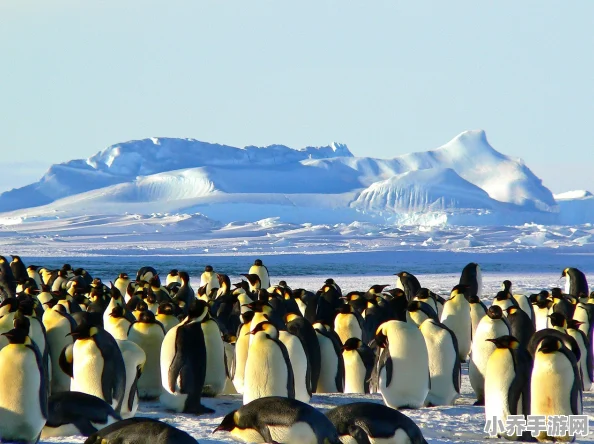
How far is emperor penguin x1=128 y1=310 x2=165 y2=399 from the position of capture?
243 inches

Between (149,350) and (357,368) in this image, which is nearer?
(149,350)

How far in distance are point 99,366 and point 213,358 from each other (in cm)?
122

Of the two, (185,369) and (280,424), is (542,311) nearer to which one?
(185,369)

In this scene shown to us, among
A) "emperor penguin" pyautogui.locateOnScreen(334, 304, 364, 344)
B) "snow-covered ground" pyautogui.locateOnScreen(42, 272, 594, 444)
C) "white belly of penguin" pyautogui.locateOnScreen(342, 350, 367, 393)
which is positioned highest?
"emperor penguin" pyautogui.locateOnScreen(334, 304, 364, 344)

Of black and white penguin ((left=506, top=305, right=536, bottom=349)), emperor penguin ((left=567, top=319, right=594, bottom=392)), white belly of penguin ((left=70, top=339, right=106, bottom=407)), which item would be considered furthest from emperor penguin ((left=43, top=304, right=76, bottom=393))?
emperor penguin ((left=567, top=319, right=594, bottom=392))

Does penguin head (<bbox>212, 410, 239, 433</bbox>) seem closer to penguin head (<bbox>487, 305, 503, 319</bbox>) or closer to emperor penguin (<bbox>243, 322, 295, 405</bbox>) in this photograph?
emperor penguin (<bbox>243, 322, 295, 405</bbox>)

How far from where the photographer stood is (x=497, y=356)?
17.6 ft

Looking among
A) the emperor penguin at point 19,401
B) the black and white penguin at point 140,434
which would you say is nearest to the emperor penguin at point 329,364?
the emperor penguin at point 19,401

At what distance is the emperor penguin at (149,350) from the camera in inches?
243

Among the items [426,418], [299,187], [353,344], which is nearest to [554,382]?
Result: [426,418]

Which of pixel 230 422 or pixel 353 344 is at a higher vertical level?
pixel 353 344

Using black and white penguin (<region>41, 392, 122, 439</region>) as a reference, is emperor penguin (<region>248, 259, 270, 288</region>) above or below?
above

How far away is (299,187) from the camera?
90250 mm

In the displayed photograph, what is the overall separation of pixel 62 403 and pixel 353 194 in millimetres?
72238
